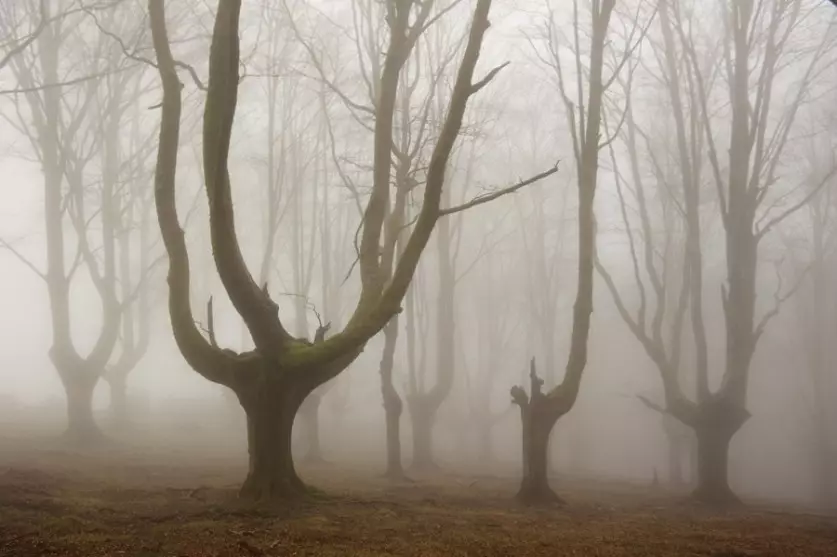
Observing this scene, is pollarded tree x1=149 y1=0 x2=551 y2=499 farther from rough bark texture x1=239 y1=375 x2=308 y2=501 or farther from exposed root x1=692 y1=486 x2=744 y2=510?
exposed root x1=692 y1=486 x2=744 y2=510

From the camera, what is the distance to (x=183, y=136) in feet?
63.5

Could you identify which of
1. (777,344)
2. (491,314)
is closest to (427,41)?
(491,314)

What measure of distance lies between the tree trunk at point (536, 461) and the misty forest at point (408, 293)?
0.04m

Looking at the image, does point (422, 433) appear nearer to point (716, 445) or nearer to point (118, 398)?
point (716, 445)

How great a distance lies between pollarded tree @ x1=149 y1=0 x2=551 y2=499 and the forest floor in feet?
2.61

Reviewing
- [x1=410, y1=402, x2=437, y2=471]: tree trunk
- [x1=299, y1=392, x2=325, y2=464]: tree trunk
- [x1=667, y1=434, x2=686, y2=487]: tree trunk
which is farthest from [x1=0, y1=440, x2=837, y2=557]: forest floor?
[x1=667, y1=434, x2=686, y2=487]: tree trunk

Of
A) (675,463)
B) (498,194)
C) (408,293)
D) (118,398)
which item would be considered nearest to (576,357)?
(498,194)

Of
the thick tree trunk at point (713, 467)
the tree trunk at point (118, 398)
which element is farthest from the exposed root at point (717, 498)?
the tree trunk at point (118, 398)

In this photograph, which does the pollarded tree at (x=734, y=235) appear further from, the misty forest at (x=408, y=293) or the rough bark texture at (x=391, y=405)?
the rough bark texture at (x=391, y=405)

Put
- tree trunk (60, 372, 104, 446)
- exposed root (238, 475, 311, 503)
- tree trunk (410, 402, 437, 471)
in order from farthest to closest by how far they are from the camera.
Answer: tree trunk (410, 402, 437, 471) < tree trunk (60, 372, 104, 446) < exposed root (238, 475, 311, 503)

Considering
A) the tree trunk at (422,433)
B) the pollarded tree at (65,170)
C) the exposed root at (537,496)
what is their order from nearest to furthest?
the exposed root at (537,496) < the pollarded tree at (65,170) < the tree trunk at (422,433)

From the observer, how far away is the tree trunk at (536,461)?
9.50m

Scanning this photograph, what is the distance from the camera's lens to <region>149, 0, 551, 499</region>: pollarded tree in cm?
669

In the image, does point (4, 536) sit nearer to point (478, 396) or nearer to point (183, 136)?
point (183, 136)
